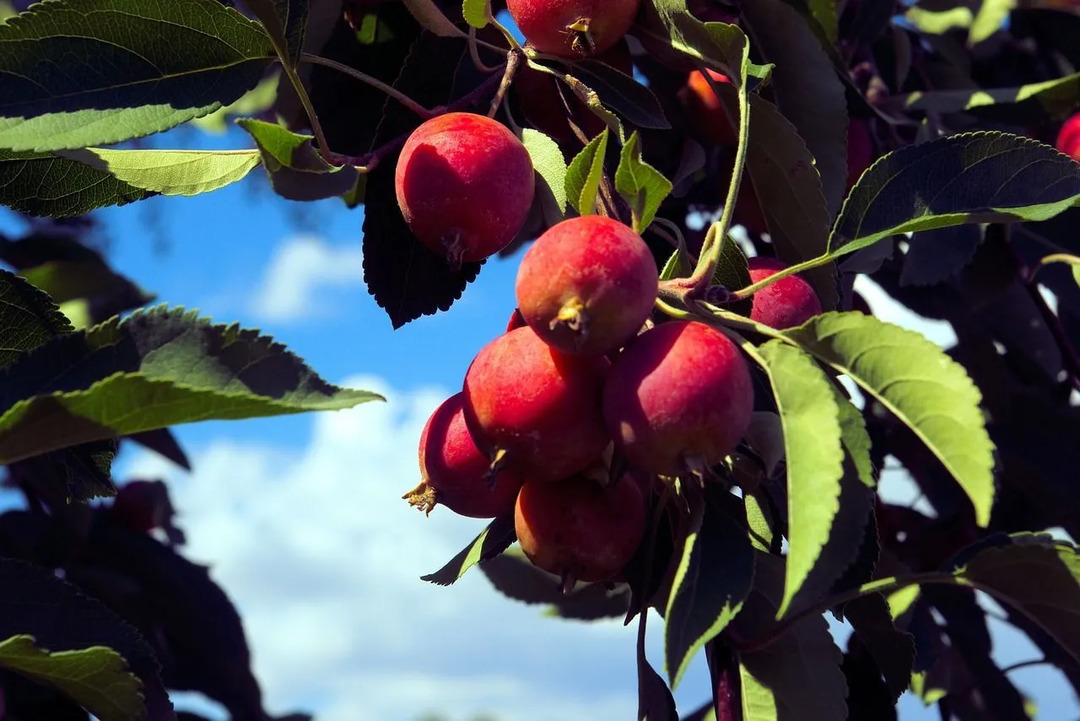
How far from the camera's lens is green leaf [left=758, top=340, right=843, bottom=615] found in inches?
30.2

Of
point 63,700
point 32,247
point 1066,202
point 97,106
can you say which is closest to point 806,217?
point 1066,202

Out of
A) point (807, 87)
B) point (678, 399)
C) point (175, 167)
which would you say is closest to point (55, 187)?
point (175, 167)

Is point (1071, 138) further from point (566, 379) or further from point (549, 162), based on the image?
point (566, 379)

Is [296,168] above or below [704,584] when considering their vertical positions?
above

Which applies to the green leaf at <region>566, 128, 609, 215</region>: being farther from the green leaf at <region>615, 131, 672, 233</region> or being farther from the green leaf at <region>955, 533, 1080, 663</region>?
the green leaf at <region>955, 533, 1080, 663</region>

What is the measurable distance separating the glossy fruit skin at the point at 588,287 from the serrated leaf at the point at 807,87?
426 mm

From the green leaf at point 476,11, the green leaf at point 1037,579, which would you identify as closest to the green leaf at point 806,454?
the green leaf at point 1037,579

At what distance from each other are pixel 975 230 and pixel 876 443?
0.38 metres

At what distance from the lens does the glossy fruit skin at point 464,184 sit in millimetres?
1005

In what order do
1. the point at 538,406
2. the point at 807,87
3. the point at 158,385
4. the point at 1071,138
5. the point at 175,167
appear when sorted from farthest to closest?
the point at 1071,138 → the point at 807,87 → the point at 175,167 → the point at 538,406 → the point at 158,385

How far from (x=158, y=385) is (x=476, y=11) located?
0.54 meters

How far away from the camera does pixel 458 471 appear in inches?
40.7

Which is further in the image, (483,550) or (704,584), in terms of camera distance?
(483,550)

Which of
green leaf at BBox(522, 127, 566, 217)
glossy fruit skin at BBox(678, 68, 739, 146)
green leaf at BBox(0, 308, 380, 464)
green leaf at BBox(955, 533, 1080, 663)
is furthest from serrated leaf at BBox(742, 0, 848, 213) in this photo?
green leaf at BBox(0, 308, 380, 464)
